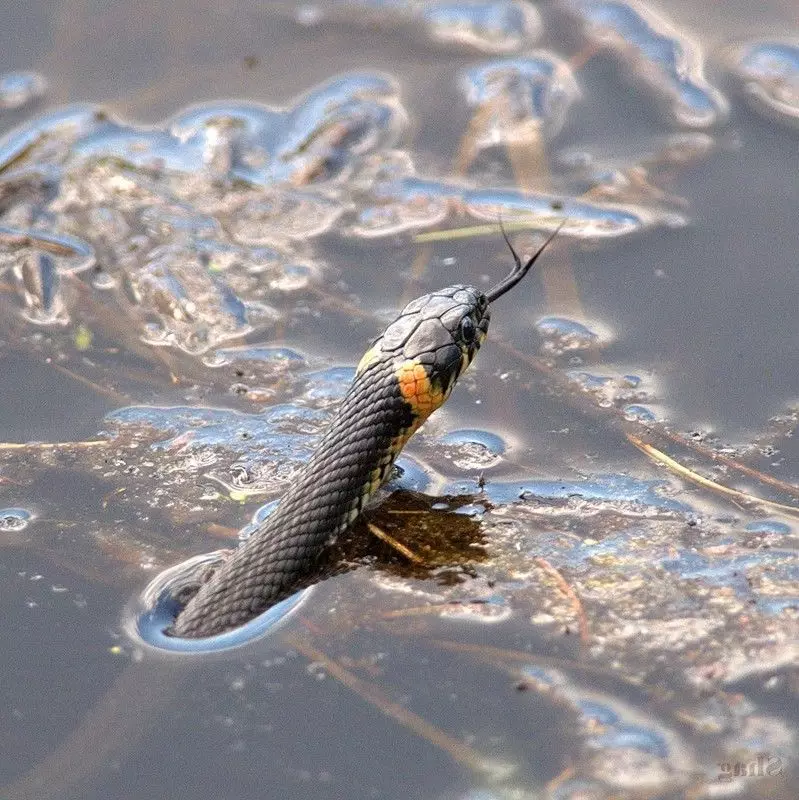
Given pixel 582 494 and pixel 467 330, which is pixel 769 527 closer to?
pixel 582 494

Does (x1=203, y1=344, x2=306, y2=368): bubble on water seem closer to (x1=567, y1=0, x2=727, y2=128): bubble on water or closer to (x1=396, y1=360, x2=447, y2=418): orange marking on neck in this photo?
(x1=396, y1=360, x2=447, y2=418): orange marking on neck

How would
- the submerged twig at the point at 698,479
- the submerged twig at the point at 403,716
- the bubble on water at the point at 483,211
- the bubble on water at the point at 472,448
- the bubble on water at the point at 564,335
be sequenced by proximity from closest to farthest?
the submerged twig at the point at 403,716 < the submerged twig at the point at 698,479 < the bubble on water at the point at 472,448 < the bubble on water at the point at 564,335 < the bubble on water at the point at 483,211

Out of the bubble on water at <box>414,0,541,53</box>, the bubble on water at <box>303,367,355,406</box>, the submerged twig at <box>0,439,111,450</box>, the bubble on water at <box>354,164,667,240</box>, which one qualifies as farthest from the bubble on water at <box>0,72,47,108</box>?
the bubble on water at <box>303,367,355,406</box>

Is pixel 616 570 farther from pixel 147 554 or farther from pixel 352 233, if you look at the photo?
pixel 352 233

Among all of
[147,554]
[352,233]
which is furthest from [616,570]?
[352,233]

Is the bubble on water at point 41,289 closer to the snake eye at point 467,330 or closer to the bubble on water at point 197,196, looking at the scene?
the bubble on water at point 197,196

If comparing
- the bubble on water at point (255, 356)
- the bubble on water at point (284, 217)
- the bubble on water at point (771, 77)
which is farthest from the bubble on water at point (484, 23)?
the bubble on water at point (255, 356)

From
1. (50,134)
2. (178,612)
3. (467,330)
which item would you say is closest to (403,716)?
(178,612)
